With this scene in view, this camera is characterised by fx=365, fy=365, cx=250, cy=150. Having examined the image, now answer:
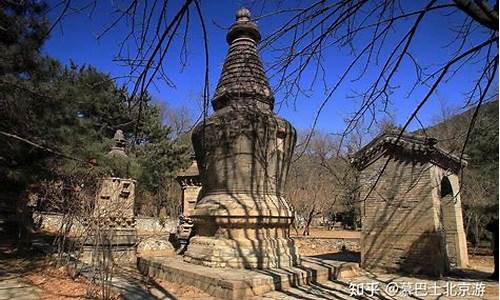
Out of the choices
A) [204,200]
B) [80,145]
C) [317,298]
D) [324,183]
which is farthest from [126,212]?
[324,183]

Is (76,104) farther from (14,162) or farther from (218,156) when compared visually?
(218,156)

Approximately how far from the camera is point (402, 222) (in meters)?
12.3

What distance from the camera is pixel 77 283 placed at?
26.5 feet

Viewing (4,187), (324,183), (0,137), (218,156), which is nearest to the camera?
(0,137)

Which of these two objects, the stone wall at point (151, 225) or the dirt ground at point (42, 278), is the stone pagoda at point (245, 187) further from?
the stone wall at point (151, 225)

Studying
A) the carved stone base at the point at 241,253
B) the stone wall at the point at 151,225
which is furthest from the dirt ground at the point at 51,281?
the stone wall at the point at 151,225

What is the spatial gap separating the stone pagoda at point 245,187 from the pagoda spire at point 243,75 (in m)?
0.04

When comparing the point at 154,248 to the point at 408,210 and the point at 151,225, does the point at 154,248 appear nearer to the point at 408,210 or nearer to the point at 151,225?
the point at 408,210

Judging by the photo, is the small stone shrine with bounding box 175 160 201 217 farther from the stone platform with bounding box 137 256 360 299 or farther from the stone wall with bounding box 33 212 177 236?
the stone wall with bounding box 33 212 177 236

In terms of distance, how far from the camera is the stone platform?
6.76 m

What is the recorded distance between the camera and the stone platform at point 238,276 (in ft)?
22.2

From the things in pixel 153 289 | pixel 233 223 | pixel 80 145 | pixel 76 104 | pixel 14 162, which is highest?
pixel 76 104

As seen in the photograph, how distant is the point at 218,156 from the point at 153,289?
11.3ft

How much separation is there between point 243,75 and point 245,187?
330 cm
